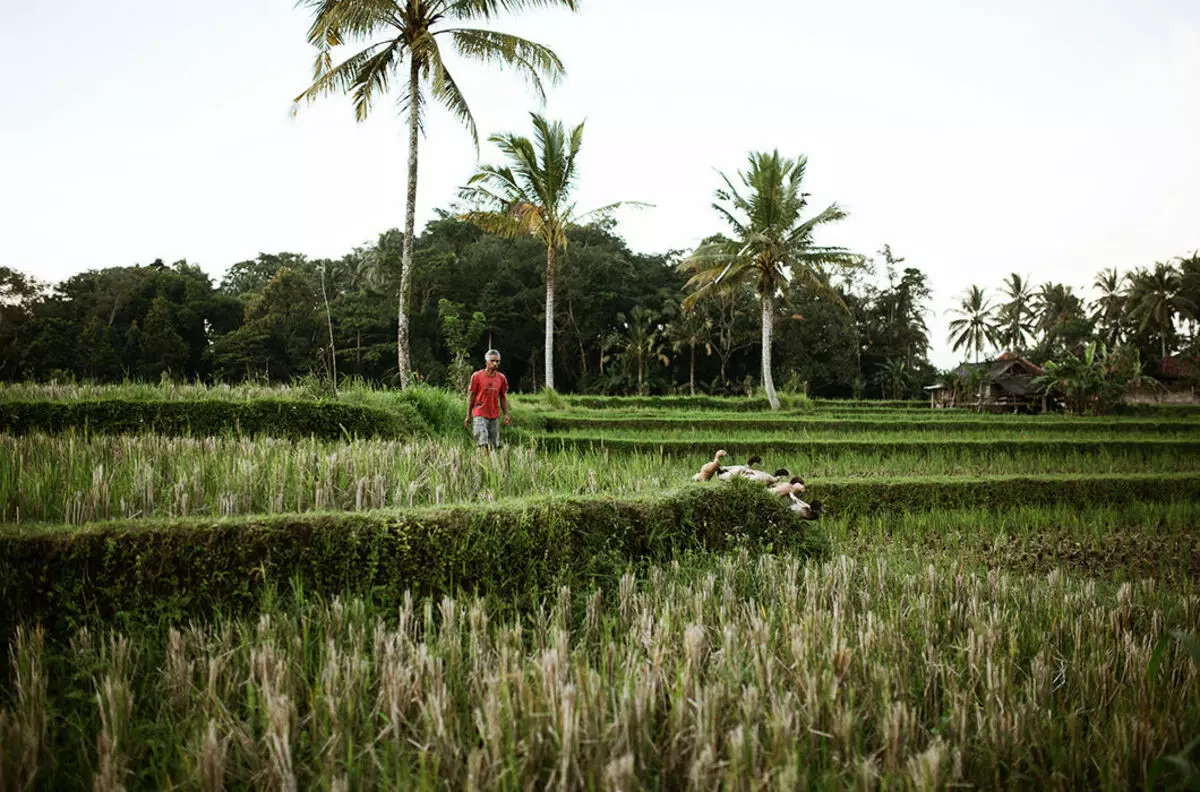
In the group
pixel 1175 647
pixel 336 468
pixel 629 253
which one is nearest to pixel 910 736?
pixel 1175 647

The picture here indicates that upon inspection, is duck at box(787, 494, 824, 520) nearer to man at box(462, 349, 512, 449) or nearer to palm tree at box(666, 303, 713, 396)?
man at box(462, 349, 512, 449)

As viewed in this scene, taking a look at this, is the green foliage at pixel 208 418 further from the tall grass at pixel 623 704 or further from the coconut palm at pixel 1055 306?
the coconut palm at pixel 1055 306

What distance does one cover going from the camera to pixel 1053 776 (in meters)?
1.50

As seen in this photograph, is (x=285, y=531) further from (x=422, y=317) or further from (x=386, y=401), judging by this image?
(x=422, y=317)

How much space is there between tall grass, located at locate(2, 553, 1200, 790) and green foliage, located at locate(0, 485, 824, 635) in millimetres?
151

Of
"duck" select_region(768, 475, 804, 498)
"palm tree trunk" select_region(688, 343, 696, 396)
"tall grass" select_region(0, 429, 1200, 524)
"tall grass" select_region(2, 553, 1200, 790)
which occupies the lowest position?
"tall grass" select_region(2, 553, 1200, 790)

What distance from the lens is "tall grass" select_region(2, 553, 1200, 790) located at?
1518 millimetres

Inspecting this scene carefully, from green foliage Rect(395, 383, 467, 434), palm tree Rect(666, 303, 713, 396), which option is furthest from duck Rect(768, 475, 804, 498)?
palm tree Rect(666, 303, 713, 396)

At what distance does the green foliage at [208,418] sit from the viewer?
22.1 ft

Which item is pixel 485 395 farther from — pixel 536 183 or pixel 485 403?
pixel 536 183

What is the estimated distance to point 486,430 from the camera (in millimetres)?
7457

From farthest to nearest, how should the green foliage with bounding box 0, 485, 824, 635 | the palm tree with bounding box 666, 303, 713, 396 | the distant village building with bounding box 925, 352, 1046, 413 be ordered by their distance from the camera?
the palm tree with bounding box 666, 303, 713, 396 < the distant village building with bounding box 925, 352, 1046, 413 < the green foliage with bounding box 0, 485, 824, 635

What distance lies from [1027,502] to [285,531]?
7.74 m

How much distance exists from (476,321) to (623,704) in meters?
28.1
